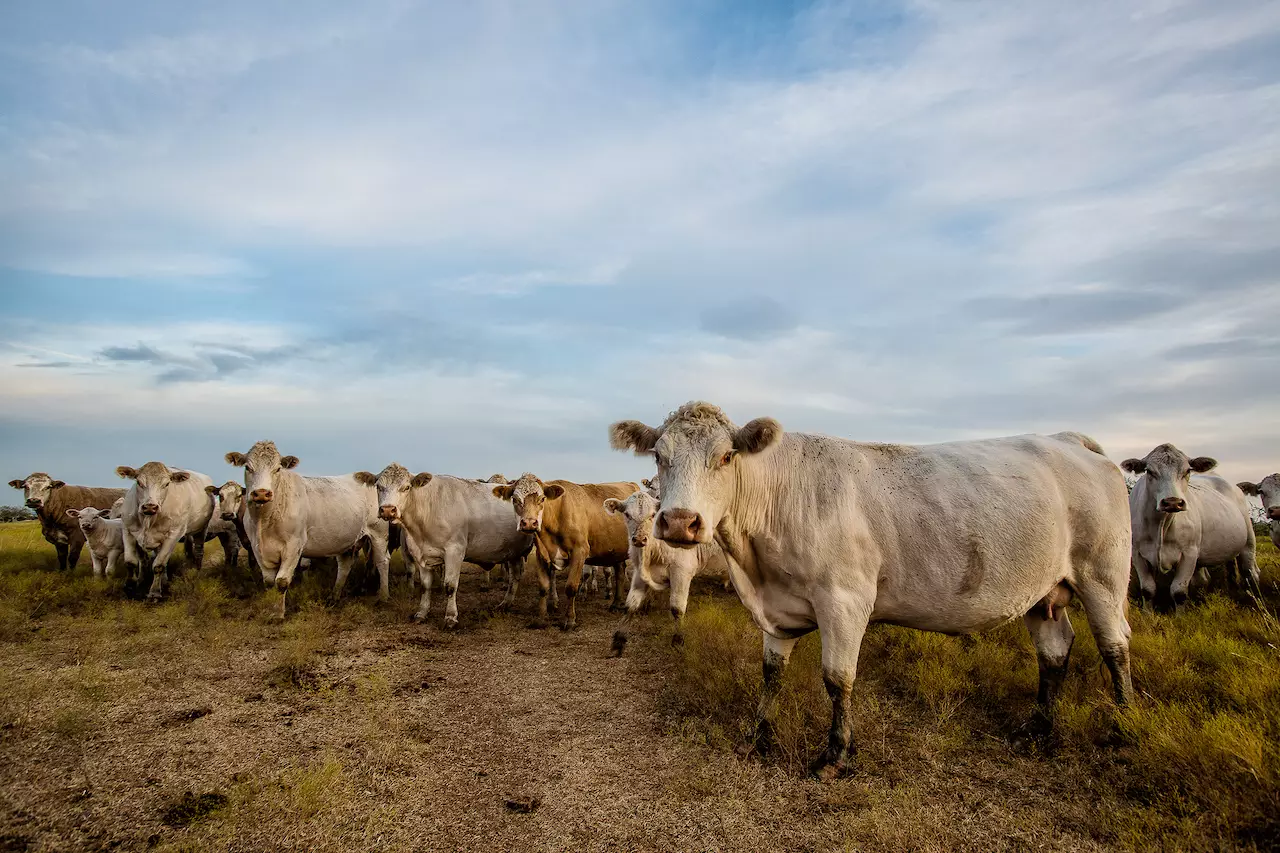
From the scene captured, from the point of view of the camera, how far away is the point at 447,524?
1336 cm

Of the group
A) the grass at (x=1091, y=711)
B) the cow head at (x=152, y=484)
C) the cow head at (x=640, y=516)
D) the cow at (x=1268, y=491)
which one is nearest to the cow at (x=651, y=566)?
the cow head at (x=640, y=516)

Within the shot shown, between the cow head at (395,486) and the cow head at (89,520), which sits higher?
the cow head at (395,486)

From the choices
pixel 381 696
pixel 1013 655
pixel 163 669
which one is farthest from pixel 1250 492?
pixel 163 669

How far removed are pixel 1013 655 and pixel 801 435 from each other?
13.7 feet

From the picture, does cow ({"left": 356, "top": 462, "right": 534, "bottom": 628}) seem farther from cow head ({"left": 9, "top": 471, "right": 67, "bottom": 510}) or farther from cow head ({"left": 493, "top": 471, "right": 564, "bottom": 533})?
cow head ({"left": 9, "top": 471, "right": 67, "bottom": 510})

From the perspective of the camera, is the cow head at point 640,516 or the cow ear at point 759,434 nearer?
the cow ear at point 759,434

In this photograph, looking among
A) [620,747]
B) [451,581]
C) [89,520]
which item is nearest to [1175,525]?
[620,747]

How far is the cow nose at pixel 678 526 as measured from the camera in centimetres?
494

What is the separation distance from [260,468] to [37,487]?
9705 mm

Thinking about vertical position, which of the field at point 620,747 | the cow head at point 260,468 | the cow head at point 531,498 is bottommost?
the field at point 620,747

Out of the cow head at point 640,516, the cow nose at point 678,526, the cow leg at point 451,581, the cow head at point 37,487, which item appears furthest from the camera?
the cow head at point 37,487

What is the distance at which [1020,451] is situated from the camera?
650 cm

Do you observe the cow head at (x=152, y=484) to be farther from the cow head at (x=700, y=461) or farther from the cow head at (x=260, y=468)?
the cow head at (x=700, y=461)

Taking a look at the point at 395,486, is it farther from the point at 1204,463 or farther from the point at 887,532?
the point at 1204,463
